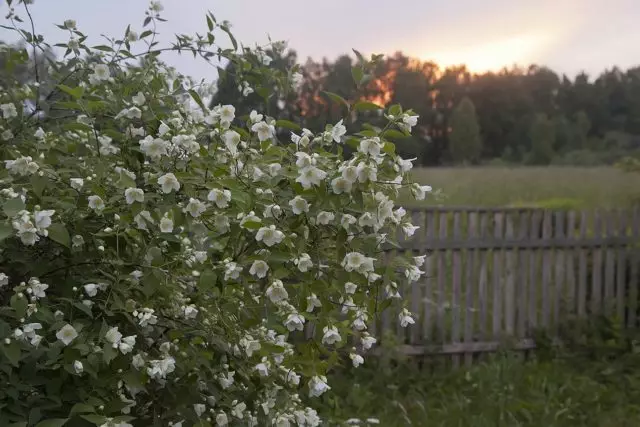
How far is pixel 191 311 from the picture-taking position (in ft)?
5.68

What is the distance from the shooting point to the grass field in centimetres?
Answer: 690

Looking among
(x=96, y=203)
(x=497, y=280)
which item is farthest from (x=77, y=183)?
(x=497, y=280)

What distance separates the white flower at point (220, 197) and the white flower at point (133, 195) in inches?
6.4

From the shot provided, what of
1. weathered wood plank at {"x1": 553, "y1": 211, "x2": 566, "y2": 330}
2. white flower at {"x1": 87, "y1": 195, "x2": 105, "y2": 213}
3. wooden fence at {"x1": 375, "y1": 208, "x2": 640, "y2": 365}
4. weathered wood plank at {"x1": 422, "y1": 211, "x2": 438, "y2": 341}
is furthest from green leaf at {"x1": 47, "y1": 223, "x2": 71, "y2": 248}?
weathered wood plank at {"x1": 553, "y1": 211, "x2": 566, "y2": 330}

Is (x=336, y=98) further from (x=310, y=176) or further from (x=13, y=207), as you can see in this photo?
(x=13, y=207)

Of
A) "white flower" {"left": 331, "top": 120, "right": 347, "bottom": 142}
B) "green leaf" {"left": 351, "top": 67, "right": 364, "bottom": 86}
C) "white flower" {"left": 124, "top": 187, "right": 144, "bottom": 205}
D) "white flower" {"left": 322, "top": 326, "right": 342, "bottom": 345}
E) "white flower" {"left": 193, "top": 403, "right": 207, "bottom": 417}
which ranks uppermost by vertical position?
"green leaf" {"left": 351, "top": 67, "right": 364, "bottom": 86}

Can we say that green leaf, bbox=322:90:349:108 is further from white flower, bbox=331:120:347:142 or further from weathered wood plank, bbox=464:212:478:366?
weathered wood plank, bbox=464:212:478:366

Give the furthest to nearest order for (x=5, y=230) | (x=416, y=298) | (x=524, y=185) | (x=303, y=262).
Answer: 1. (x=524, y=185)
2. (x=416, y=298)
3. (x=303, y=262)
4. (x=5, y=230)

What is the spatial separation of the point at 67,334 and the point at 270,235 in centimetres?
53

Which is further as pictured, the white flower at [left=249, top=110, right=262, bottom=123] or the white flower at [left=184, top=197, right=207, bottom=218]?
the white flower at [left=249, top=110, right=262, bottom=123]

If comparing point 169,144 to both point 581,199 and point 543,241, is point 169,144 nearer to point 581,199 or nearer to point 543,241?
point 543,241

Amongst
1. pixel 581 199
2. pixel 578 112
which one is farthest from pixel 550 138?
pixel 581 199

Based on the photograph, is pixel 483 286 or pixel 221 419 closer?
pixel 221 419

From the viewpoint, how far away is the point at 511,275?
532 centimetres
